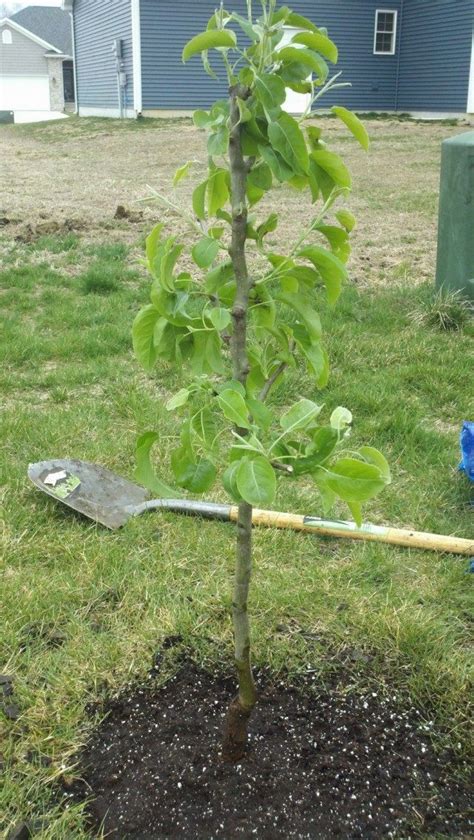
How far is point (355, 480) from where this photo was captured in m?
1.45

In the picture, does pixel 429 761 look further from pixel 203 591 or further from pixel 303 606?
pixel 203 591

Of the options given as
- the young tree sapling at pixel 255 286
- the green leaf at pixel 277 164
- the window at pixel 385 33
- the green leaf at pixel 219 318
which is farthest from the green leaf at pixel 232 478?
the window at pixel 385 33

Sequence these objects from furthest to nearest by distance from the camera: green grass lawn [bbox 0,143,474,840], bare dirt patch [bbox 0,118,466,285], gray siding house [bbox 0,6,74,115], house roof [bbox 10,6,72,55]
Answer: house roof [bbox 10,6,72,55], gray siding house [bbox 0,6,74,115], bare dirt patch [bbox 0,118,466,285], green grass lawn [bbox 0,143,474,840]

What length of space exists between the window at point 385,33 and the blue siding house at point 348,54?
3cm

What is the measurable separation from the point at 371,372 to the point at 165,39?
20167 mm

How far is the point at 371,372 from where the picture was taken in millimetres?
4637

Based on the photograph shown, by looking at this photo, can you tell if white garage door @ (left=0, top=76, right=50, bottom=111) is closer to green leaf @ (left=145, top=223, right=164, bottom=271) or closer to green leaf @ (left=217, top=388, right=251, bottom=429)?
green leaf @ (left=145, top=223, right=164, bottom=271)

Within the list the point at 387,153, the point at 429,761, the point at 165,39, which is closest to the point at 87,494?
the point at 429,761

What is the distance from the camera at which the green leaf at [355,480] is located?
1.43 meters

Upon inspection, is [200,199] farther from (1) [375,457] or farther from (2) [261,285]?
(1) [375,457]

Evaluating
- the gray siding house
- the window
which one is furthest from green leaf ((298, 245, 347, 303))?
the gray siding house

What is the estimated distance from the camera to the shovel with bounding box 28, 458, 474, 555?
2936 millimetres

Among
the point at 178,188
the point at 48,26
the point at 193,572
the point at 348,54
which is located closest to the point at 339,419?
the point at 193,572

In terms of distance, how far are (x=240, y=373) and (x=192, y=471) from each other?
0.23m
